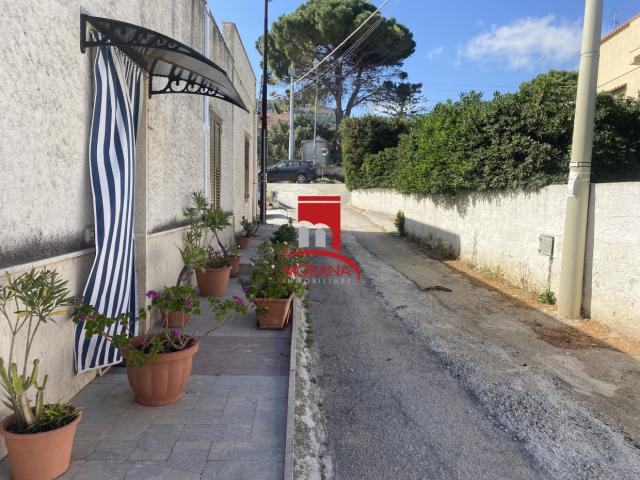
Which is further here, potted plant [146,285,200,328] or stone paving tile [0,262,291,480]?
potted plant [146,285,200,328]

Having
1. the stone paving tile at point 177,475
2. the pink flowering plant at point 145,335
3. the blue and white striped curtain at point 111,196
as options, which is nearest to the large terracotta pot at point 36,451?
the stone paving tile at point 177,475

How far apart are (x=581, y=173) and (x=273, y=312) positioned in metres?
4.61

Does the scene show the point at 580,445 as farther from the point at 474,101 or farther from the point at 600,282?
the point at 474,101

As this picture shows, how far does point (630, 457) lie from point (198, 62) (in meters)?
4.49

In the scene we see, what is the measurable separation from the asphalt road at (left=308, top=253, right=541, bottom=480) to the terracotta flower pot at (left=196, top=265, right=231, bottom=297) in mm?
1807

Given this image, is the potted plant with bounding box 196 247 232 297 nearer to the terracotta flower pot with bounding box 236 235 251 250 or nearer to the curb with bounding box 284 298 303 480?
the curb with bounding box 284 298 303 480

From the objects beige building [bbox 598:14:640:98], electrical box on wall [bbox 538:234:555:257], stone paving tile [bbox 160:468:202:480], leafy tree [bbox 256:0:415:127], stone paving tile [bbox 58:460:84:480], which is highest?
leafy tree [bbox 256:0:415:127]

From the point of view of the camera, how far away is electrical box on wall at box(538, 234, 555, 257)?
700 centimetres

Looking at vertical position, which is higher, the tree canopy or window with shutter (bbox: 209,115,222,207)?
the tree canopy

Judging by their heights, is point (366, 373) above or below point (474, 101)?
below

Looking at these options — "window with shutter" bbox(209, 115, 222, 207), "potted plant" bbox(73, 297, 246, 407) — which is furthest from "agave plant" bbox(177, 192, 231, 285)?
"potted plant" bbox(73, 297, 246, 407)

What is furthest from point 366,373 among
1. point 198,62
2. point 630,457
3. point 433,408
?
point 198,62

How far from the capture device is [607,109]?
7895 mm

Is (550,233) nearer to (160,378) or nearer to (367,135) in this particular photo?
(160,378)
